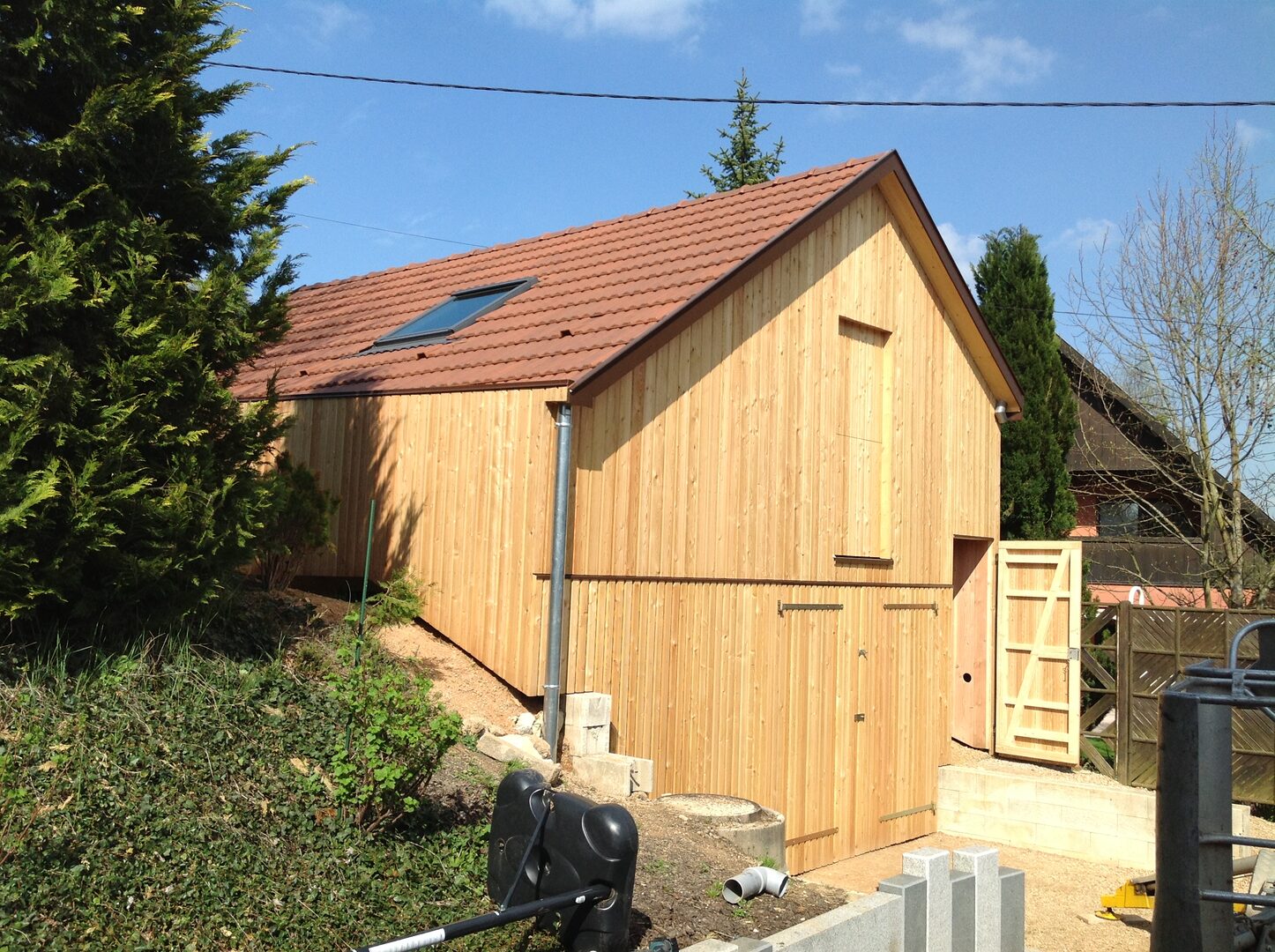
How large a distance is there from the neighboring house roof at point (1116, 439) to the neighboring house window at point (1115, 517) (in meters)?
1.25

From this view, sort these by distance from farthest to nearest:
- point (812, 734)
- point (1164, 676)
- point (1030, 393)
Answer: point (1030, 393), point (1164, 676), point (812, 734)

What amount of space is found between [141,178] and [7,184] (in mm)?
891

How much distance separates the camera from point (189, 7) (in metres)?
7.25

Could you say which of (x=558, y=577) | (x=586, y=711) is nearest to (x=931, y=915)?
(x=586, y=711)

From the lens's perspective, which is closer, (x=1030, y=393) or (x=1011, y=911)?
(x=1011, y=911)

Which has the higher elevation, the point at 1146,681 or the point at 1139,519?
the point at 1139,519

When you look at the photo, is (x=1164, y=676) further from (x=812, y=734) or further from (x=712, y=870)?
(x=712, y=870)

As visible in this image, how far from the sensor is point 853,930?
237 inches

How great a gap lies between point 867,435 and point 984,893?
6.23 m

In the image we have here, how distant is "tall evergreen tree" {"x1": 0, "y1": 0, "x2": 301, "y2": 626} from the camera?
6.22 meters

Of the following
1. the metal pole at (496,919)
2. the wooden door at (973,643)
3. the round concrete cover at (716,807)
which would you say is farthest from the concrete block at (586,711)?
the wooden door at (973,643)

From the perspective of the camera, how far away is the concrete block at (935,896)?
661 cm

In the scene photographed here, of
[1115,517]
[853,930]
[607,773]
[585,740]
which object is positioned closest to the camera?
[853,930]

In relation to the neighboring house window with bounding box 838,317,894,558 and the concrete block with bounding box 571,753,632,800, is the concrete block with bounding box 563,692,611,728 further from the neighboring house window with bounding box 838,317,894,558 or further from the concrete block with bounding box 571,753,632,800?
the neighboring house window with bounding box 838,317,894,558
